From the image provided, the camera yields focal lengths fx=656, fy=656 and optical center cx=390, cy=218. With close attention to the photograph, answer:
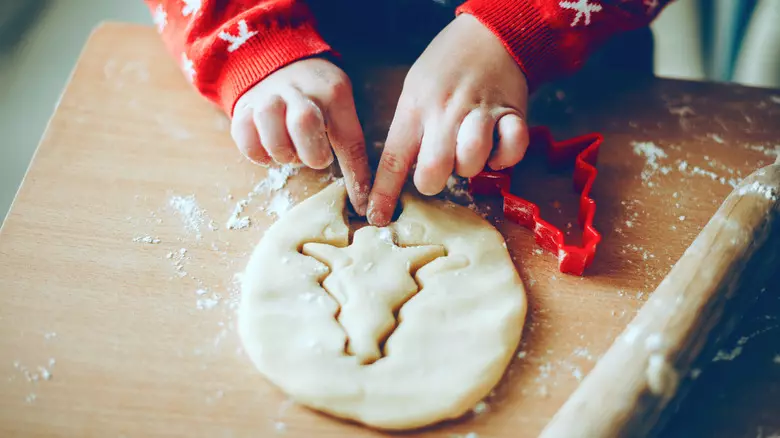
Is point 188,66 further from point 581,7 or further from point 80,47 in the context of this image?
point 80,47

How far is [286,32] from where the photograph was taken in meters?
0.92

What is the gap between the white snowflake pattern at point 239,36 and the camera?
0.89 metres

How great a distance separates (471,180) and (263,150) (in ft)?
0.95

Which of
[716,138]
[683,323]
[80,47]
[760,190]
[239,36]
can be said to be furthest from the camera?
[80,47]

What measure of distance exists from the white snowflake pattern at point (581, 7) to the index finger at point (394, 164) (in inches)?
10.5

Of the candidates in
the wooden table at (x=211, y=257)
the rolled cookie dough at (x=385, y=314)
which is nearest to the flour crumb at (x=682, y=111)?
the wooden table at (x=211, y=257)

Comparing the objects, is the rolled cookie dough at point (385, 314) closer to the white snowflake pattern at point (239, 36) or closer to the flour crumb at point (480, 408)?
the flour crumb at point (480, 408)

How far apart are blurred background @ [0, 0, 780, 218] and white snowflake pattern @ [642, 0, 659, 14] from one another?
0.63 metres

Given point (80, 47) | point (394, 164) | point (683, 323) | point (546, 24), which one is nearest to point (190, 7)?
point (394, 164)

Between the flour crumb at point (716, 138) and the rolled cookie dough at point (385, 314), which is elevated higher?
the rolled cookie dough at point (385, 314)

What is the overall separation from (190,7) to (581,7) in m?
0.54

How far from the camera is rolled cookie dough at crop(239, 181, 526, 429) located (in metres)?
0.71

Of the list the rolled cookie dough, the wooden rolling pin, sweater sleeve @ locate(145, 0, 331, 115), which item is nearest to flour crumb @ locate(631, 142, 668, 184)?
the wooden rolling pin

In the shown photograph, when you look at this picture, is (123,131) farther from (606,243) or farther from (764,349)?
(764,349)
